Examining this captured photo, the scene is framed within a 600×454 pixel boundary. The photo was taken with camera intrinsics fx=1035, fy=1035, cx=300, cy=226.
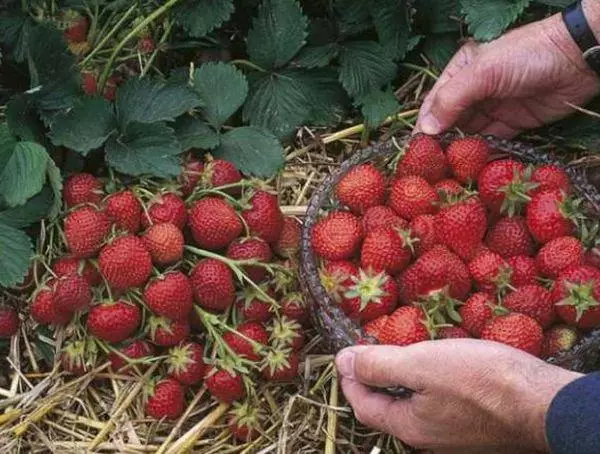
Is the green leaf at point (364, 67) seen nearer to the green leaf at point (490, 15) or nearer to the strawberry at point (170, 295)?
the green leaf at point (490, 15)

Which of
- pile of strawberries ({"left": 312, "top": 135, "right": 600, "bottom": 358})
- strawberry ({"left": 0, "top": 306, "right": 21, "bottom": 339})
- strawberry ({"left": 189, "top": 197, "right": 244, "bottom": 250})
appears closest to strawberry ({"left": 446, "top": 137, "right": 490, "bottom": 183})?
pile of strawberries ({"left": 312, "top": 135, "right": 600, "bottom": 358})

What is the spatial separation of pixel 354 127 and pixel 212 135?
0.80 ft

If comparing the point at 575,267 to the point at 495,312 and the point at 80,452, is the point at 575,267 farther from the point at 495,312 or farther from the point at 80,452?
the point at 80,452

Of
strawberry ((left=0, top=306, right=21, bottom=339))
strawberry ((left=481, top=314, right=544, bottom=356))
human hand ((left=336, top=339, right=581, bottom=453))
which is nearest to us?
human hand ((left=336, top=339, right=581, bottom=453))

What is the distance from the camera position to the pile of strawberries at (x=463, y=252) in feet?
4.26

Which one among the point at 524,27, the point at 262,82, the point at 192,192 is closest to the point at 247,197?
the point at 192,192

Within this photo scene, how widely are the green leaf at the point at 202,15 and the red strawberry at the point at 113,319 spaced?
479 mm

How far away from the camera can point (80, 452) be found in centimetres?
141

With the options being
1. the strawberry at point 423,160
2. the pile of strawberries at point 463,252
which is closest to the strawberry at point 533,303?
the pile of strawberries at point 463,252

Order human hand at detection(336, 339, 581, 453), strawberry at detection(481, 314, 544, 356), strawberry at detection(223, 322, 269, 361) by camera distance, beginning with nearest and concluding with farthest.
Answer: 1. human hand at detection(336, 339, 581, 453)
2. strawberry at detection(481, 314, 544, 356)
3. strawberry at detection(223, 322, 269, 361)

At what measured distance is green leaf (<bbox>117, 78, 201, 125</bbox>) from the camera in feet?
4.95

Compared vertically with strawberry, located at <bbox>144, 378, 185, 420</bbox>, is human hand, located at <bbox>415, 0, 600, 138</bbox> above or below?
above

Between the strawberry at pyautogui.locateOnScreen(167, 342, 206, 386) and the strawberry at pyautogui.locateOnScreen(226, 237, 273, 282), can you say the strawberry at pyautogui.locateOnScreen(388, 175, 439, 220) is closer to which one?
the strawberry at pyautogui.locateOnScreen(226, 237, 273, 282)

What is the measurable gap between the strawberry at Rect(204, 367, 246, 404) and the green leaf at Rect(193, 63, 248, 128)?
1.34 ft
